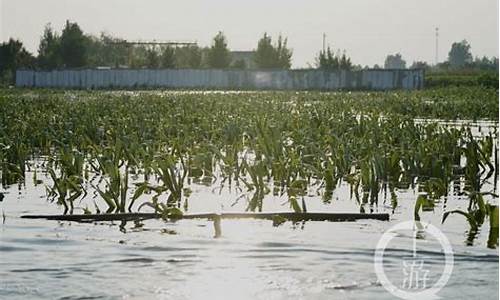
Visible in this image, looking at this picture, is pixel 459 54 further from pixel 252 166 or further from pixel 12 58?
pixel 252 166

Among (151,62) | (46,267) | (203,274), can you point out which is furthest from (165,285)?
(151,62)

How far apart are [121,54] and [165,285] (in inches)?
3436

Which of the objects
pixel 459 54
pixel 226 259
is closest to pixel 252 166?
pixel 226 259

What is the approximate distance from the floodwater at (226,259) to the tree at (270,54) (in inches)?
2592

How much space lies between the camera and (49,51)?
7781cm

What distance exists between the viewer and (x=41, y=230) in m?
8.60

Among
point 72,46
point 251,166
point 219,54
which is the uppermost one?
point 72,46

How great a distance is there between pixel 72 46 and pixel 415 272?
2779 inches

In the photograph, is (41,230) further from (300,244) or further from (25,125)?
(25,125)

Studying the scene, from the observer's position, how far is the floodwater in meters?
6.45

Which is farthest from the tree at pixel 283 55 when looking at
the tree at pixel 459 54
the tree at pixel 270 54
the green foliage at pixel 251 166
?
the tree at pixel 459 54

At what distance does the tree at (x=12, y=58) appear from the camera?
76.4m

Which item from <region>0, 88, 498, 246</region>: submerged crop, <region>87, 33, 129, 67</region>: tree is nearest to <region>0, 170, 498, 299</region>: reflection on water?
<region>0, 88, 498, 246</region>: submerged crop

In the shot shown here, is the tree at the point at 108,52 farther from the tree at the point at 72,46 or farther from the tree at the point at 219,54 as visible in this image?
the tree at the point at 219,54
